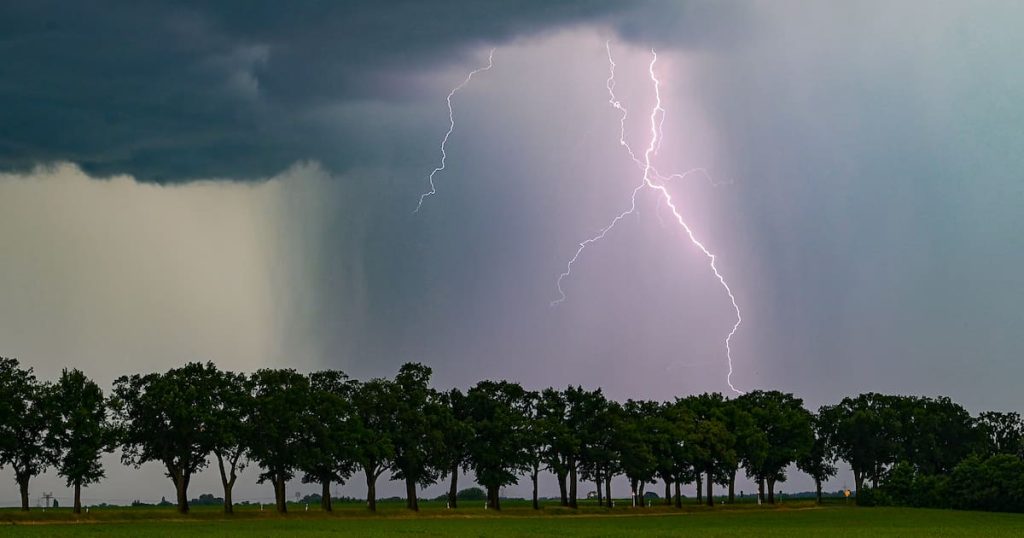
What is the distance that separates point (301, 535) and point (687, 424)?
8419 centimetres

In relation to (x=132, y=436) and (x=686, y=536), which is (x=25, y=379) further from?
(x=686, y=536)

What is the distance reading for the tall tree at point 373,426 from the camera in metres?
110

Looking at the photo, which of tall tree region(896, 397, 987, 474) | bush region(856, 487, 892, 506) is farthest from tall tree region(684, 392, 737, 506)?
tall tree region(896, 397, 987, 474)

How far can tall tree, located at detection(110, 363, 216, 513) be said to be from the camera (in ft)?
327

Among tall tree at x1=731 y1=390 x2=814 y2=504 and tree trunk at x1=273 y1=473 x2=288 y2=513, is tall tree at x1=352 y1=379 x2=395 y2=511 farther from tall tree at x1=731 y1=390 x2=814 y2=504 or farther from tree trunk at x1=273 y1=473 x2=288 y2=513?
tall tree at x1=731 y1=390 x2=814 y2=504

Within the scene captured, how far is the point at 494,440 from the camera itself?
12225cm

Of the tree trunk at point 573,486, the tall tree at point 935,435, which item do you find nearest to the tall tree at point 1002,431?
the tall tree at point 935,435

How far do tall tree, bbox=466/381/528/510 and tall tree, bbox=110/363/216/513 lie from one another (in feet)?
105

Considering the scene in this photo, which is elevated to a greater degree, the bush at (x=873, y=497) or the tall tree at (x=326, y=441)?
the tall tree at (x=326, y=441)

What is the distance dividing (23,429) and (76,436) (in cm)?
469

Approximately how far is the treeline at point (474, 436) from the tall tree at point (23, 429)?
4.6 inches

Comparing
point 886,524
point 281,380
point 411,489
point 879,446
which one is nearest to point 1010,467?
point 879,446

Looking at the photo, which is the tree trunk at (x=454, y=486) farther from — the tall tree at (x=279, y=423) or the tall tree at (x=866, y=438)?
the tall tree at (x=866, y=438)

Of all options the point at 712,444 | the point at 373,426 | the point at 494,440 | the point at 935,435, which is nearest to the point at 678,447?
the point at 712,444
